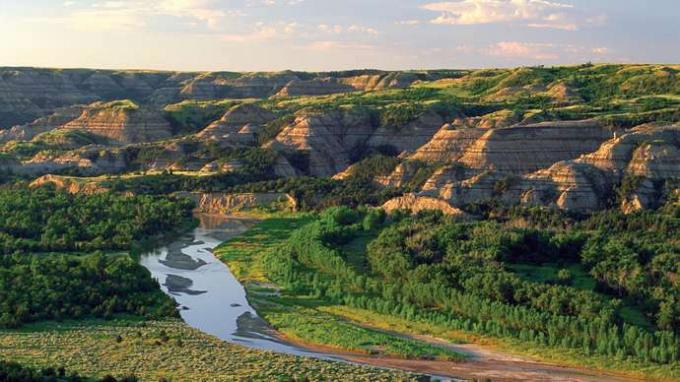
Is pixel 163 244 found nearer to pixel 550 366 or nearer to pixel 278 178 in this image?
pixel 278 178

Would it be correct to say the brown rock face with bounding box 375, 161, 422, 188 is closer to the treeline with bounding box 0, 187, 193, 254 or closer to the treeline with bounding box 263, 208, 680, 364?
the treeline with bounding box 0, 187, 193, 254

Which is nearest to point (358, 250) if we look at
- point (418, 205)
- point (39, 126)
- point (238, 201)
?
point (418, 205)

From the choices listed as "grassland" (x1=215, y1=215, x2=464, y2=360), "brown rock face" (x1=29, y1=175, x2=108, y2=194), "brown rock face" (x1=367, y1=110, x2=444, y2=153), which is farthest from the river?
"brown rock face" (x1=367, y1=110, x2=444, y2=153)

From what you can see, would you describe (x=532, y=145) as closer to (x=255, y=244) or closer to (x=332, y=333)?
(x=255, y=244)

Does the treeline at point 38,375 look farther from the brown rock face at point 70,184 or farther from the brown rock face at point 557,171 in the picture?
the brown rock face at point 70,184

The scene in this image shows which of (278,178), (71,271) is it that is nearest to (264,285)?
(71,271)

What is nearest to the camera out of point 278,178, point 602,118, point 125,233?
point 125,233
